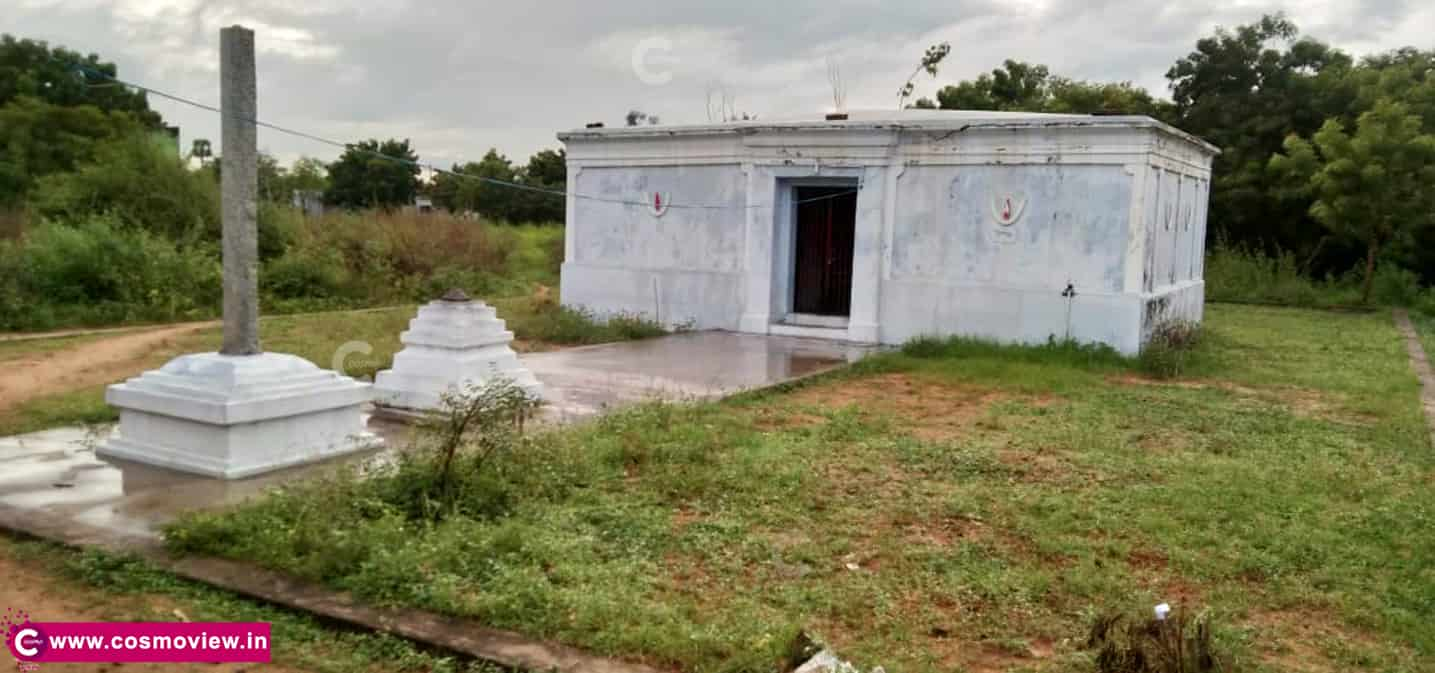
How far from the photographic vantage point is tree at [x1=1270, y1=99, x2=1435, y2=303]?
74.8ft

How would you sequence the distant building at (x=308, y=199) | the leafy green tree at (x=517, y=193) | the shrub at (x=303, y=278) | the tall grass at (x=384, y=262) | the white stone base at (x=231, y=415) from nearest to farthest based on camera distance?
the white stone base at (x=231, y=415)
the shrub at (x=303, y=278)
the tall grass at (x=384, y=262)
the distant building at (x=308, y=199)
the leafy green tree at (x=517, y=193)

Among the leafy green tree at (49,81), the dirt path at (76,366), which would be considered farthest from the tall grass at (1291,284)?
the leafy green tree at (49,81)

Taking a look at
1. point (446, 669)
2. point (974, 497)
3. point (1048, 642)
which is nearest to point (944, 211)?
point (974, 497)

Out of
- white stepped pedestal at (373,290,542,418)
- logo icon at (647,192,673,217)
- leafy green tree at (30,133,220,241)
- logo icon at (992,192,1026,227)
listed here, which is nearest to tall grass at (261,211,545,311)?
leafy green tree at (30,133,220,241)

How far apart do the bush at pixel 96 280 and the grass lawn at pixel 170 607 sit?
11176 mm

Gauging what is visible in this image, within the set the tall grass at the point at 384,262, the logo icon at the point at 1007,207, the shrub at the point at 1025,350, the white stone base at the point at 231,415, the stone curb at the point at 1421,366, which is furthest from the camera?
the tall grass at the point at 384,262

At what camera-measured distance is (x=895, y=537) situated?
553cm

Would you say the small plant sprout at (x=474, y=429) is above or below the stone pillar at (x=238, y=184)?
below

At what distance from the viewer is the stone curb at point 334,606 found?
3848 mm

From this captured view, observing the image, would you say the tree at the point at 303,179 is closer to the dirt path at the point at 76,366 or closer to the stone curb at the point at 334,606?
the dirt path at the point at 76,366

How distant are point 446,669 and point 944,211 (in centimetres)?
1120

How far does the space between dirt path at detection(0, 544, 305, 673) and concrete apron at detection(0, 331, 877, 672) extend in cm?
30

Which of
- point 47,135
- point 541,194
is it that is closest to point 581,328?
point 47,135

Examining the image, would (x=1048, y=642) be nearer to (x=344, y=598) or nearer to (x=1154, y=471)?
(x=344, y=598)
